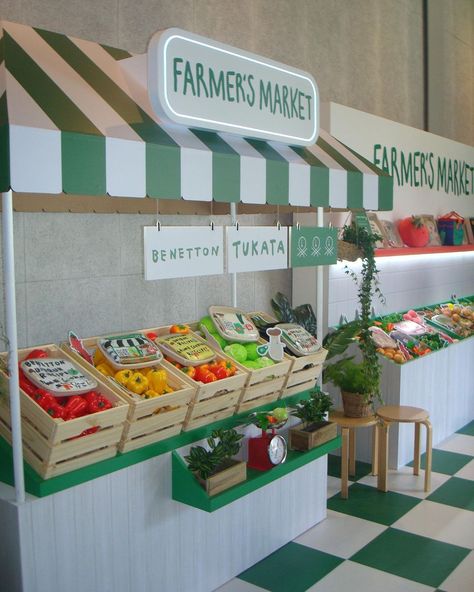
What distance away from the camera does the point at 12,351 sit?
2.75 meters

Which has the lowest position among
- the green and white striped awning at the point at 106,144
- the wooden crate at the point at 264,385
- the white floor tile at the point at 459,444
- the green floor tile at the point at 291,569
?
the green floor tile at the point at 291,569

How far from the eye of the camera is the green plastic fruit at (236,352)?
4.00 metres

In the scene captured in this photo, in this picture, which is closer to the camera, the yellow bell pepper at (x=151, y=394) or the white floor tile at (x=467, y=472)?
the yellow bell pepper at (x=151, y=394)

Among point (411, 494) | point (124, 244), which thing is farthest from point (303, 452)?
point (124, 244)

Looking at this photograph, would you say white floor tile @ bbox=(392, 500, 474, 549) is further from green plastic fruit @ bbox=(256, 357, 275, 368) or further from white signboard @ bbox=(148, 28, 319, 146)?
white signboard @ bbox=(148, 28, 319, 146)

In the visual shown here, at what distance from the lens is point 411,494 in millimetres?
4945

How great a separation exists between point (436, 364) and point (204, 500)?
3432 mm

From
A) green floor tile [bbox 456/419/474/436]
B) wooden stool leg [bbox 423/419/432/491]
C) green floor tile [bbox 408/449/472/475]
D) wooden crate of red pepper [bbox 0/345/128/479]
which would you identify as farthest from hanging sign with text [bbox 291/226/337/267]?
green floor tile [bbox 456/419/474/436]

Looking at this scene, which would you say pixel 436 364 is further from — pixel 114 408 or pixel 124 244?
pixel 114 408

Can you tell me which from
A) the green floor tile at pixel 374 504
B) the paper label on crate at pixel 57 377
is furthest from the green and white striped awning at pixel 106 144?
the green floor tile at pixel 374 504

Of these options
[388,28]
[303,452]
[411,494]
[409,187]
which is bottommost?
[411,494]

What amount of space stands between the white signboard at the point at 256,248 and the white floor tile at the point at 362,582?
5.83 feet

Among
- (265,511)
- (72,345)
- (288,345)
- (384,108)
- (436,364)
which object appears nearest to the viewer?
(72,345)

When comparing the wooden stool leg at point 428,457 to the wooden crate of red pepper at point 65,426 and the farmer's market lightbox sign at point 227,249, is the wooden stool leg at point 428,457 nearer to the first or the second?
the farmer's market lightbox sign at point 227,249
